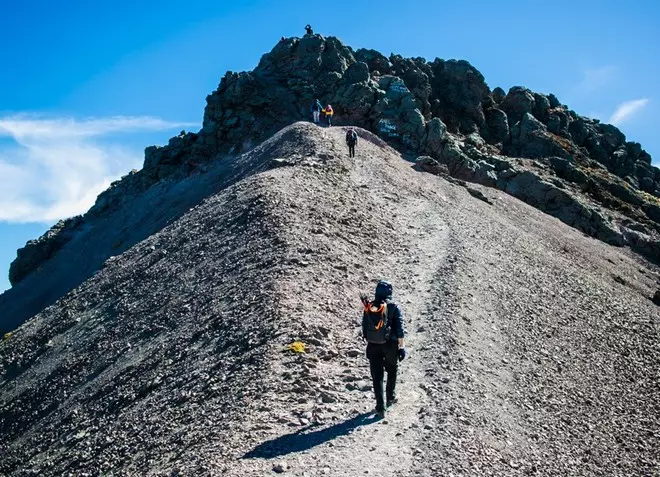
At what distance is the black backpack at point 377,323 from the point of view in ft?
42.5

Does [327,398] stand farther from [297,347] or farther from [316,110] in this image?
[316,110]

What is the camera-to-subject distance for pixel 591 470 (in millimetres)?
13984

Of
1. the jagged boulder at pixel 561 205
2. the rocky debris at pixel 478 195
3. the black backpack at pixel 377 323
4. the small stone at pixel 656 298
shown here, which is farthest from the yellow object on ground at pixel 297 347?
the jagged boulder at pixel 561 205

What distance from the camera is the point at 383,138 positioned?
54.4 m

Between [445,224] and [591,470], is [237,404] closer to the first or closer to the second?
[591,470]

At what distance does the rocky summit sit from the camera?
1322 cm

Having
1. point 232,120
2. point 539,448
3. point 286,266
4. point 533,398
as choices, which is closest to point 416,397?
point 539,448

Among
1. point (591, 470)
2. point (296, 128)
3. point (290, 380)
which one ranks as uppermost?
point (296, 128)

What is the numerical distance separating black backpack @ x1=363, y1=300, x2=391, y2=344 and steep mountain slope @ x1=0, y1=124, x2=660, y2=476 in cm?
188

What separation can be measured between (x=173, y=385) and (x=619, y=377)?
1557 centimetres

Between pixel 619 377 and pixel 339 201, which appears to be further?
pixel 339 201

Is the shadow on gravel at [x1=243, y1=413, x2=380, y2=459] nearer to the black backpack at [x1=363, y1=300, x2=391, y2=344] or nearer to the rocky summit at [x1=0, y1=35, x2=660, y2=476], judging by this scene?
the rocky summit at [x1=0, y1=35, x2=660, y2=476]

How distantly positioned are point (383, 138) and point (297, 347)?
4059 cm

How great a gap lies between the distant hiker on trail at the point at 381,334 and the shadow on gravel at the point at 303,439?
68 cm
